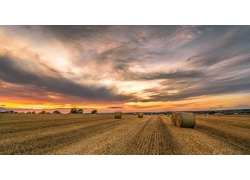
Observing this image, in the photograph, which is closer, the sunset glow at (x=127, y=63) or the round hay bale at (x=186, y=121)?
the sunset glow at (x=127, y=63)

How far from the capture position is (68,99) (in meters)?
12.5

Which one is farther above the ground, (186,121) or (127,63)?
(127,63)

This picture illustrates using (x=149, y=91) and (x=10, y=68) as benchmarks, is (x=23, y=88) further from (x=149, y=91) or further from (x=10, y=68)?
(x=149, y=91)

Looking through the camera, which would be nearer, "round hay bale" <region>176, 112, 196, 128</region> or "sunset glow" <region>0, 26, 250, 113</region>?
"sunset glow" <region>0, 26, 250, 113</region>

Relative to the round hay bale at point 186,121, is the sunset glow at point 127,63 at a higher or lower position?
higher

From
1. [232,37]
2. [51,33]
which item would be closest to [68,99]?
[51,33]

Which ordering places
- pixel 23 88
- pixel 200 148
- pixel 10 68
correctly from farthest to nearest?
1. pixel 23 88
2. pixel 10 68
3. pixel 200 148

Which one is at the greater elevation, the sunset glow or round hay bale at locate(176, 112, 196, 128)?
the sunset glow

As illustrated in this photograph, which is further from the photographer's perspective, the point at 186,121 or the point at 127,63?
the point at 186,121

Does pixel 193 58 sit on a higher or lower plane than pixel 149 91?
higher
